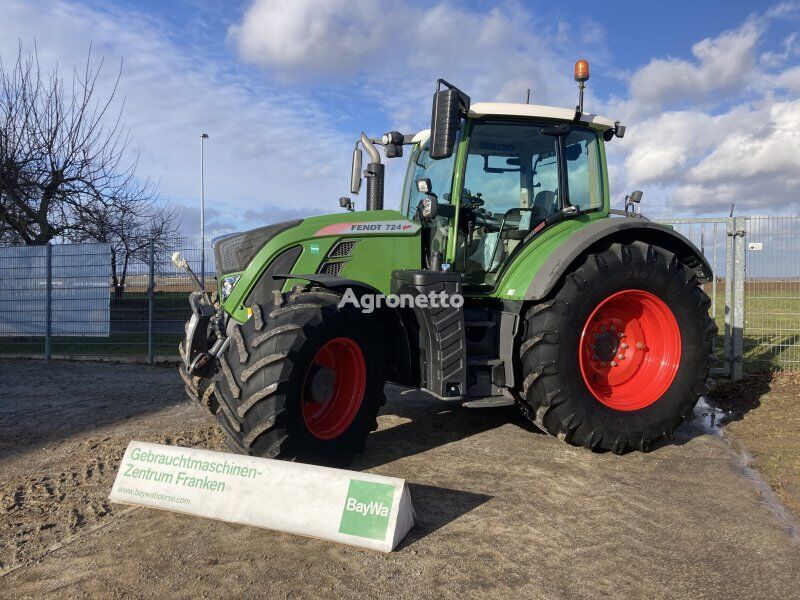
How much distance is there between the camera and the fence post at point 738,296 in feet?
23.9

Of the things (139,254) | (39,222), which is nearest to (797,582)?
(139,254)

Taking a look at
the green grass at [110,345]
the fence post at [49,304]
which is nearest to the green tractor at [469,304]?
the green grass at [110,345]

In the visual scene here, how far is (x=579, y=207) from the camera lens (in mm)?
5176

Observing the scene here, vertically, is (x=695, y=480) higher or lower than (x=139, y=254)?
lower

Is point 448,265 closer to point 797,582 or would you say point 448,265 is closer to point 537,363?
point 537,363

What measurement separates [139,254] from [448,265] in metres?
8.11

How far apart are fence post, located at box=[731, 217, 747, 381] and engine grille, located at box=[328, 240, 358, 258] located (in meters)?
5.25

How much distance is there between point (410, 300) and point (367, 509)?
160 centimetres

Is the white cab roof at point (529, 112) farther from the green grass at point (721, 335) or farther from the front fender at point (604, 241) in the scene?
the green grass at point (721, 335)

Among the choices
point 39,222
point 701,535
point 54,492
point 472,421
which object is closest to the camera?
point 701,535

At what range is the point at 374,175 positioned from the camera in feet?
17.1

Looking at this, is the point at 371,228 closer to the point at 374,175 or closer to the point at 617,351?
the point at 374,175

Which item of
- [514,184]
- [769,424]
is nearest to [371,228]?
[514,184]

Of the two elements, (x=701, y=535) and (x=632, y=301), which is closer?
(x=701, y=535)
